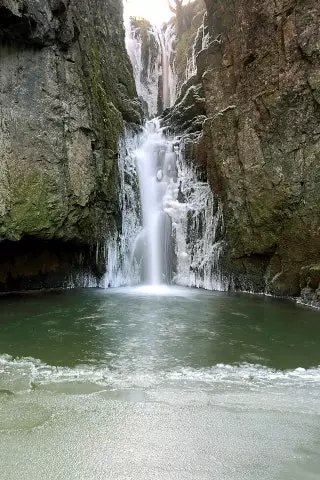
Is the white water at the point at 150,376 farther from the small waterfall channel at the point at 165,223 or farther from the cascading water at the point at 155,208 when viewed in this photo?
the cascading water at the point at 155,208

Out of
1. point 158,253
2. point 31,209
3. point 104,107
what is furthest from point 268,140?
point 31,209

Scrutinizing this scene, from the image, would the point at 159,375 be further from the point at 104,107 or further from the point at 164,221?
the point at 104,107

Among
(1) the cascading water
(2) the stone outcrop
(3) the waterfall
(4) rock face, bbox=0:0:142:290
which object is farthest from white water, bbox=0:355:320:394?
(1) the cascading water

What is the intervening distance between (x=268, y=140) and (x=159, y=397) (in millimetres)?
10242

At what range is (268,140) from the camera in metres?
13.2

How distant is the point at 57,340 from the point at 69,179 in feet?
21.2

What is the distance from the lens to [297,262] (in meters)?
12.8

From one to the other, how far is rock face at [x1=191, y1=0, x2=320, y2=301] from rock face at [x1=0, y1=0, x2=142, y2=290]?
419 cm

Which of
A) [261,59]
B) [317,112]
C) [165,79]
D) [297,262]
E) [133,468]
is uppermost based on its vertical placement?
[165,79]

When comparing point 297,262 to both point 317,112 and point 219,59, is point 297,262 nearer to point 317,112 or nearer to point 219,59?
point 317,112

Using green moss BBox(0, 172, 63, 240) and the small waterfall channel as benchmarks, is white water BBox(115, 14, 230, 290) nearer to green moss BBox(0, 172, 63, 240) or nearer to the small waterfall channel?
the small waterfall channel

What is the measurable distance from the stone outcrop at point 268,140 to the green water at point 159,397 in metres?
3.70

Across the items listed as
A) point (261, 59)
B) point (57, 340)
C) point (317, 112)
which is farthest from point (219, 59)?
point (57, 340)

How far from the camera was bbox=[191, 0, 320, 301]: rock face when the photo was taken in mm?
12430
